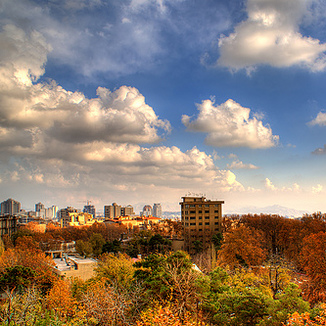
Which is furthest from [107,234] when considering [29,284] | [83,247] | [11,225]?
[29,284]

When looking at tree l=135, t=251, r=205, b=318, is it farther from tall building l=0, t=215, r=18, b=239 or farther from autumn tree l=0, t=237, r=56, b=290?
tall building l=0, t=215, r=18, b=239

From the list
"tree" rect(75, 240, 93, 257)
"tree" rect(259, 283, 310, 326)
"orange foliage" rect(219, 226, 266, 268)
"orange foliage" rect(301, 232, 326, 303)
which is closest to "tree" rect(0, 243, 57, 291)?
"tree" rect(75, 240, 93, 257)

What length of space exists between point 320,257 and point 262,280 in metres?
7.38

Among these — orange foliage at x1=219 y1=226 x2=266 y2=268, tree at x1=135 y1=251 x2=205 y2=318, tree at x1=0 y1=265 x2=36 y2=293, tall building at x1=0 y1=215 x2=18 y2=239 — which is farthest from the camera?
tall building at x1=0 y1=215 x2=18 y2=239

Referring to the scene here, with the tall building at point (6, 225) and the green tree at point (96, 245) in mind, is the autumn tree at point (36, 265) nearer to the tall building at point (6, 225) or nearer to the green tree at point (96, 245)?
the green tree at point (96, 245)

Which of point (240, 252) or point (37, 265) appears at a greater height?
point (240, 252)

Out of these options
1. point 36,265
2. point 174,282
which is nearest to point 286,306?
point 174,282

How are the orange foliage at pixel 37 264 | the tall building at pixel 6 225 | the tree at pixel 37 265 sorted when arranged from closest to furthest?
1. the tree at pixel 37 265
2. the orange foliage at pixel 37 264
3. the tall building at pixel 6 225

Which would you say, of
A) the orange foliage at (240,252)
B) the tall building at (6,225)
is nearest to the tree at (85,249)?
the orange foliage at (240,252)

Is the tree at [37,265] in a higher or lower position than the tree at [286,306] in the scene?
lower

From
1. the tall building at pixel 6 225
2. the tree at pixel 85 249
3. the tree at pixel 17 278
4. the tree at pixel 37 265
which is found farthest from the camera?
the tall building at pixel 6 225

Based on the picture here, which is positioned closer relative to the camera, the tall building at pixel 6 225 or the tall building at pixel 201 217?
the tall building at pixel 201 217

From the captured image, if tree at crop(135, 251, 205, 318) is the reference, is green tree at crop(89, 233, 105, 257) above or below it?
below

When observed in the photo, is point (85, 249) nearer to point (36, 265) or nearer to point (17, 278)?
point (36, 265)
